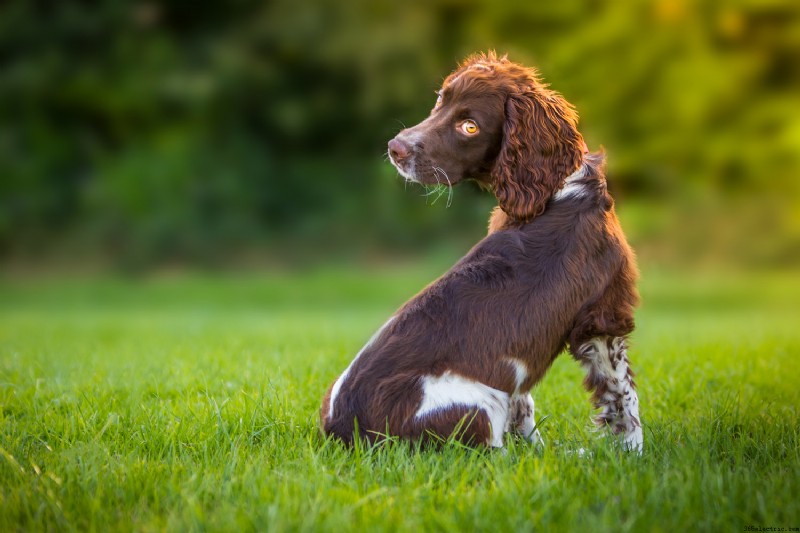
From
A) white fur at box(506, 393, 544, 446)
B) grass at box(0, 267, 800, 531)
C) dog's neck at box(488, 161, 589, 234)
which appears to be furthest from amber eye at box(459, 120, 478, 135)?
grass at box(0, 267, 800, 531)

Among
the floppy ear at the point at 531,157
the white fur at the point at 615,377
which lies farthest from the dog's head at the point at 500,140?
the white fur at the point at 615,377

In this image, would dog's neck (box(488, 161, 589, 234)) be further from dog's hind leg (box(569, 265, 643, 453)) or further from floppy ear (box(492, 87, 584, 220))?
dog's hind leg (box(569, 265, 643, 453))

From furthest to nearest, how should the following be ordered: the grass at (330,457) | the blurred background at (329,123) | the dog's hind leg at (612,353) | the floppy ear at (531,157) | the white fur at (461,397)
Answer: the blurred background at (329,123), the floppy ear at (531,157), the dog's hind leg at (612,353), the white fur at (461,397), the grass at (330,457)

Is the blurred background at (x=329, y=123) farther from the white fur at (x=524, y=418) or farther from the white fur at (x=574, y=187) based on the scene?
the white fur at (x=524, y=418)

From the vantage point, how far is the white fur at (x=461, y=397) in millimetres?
3008

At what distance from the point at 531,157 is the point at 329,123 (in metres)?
17.1

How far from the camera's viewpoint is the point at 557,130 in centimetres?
355

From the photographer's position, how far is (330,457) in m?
3.03

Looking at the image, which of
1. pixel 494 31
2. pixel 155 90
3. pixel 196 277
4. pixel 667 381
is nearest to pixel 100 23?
pixel 155 90

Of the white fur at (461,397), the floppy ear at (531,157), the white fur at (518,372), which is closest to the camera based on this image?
the white fur at (461,397)

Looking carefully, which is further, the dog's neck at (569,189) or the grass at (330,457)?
the dog's neck at (569,189)

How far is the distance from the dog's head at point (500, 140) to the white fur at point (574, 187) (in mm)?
30

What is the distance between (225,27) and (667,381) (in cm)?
1832

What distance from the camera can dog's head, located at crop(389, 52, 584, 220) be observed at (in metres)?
3.49
